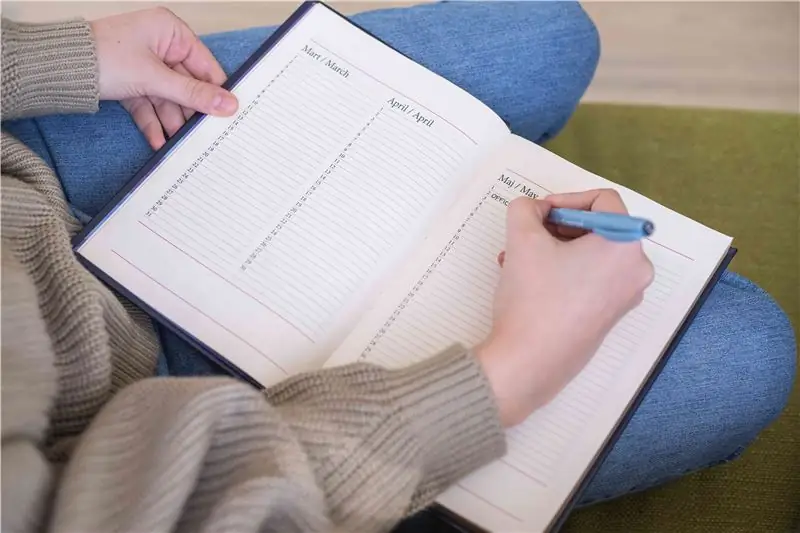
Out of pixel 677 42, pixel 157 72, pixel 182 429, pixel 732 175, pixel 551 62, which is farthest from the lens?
pixel 677 42

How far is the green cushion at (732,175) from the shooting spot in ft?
2.97

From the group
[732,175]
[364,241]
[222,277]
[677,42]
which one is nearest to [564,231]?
[364,241]

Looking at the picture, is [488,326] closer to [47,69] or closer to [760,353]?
[760,353]

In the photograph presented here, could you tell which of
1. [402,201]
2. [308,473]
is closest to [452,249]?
[402,201]

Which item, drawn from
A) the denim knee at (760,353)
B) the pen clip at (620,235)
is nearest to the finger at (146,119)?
the pen clip at (620,235)

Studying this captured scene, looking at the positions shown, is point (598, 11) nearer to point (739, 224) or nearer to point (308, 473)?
point (739, 224)

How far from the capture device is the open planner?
57 centimetres

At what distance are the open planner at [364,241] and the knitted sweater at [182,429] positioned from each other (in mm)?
49

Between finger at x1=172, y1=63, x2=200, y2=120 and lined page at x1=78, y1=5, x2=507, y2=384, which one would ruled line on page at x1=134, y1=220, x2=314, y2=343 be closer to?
lined page at x1=78, y1=5, x2=507, y2=384

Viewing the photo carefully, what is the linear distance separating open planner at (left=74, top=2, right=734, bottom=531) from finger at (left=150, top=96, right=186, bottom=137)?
5 centimetres

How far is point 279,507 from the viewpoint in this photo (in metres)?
0.46

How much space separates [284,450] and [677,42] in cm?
107

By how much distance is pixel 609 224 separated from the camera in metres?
0.55

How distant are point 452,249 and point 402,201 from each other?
2.3 inches
